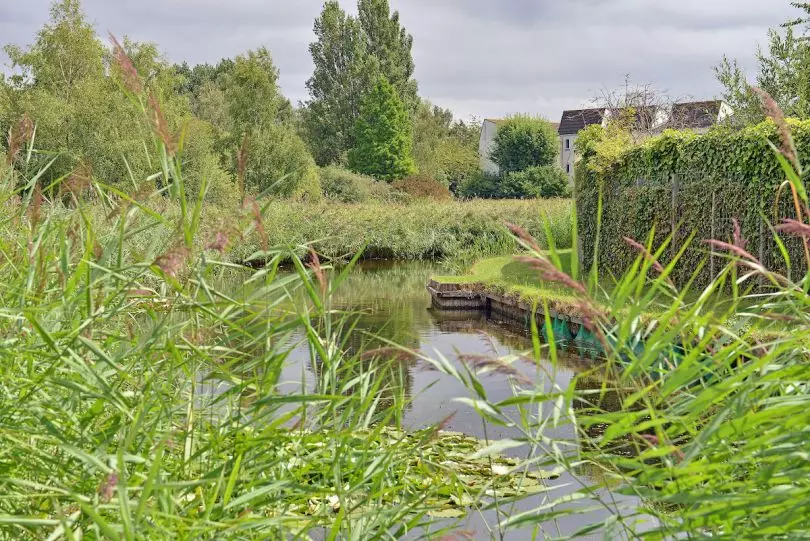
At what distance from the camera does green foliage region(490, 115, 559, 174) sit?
151 ft

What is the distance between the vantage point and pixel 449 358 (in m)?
9.61

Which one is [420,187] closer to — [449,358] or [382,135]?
[382,135]

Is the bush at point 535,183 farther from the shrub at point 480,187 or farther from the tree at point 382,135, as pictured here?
the tree at point 382,135

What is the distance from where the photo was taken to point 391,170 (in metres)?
45.1

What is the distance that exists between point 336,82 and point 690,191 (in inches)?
1437

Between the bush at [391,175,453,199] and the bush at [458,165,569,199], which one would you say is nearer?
the bush at [391,175,453,199]

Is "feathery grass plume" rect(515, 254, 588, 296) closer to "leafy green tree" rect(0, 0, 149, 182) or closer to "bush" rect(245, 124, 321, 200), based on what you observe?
"leafy green tree" rect(0, 0, 149, 182)

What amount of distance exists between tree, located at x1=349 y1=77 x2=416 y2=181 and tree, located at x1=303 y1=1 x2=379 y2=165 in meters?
1.30

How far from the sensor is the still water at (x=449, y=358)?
134 inches

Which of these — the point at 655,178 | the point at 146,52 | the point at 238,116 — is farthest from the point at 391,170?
the point at 655,178

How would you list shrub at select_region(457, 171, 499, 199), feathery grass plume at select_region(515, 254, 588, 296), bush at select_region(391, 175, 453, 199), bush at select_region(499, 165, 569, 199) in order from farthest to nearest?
shrub at select_region(457, 171, 499, 199) → bush at select_region(499, 165, 569, 199) → bush at select_region(391, 175, 453, 199) → feathery grass plume at select_region(515, 254, 588, 296)

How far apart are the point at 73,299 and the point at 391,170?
4297cm

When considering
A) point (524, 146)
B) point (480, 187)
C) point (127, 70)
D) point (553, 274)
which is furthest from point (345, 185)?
point (553, 274)

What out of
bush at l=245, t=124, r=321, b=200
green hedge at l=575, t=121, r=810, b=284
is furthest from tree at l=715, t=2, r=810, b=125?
bush at l=245, t=124, r=321, b=200
